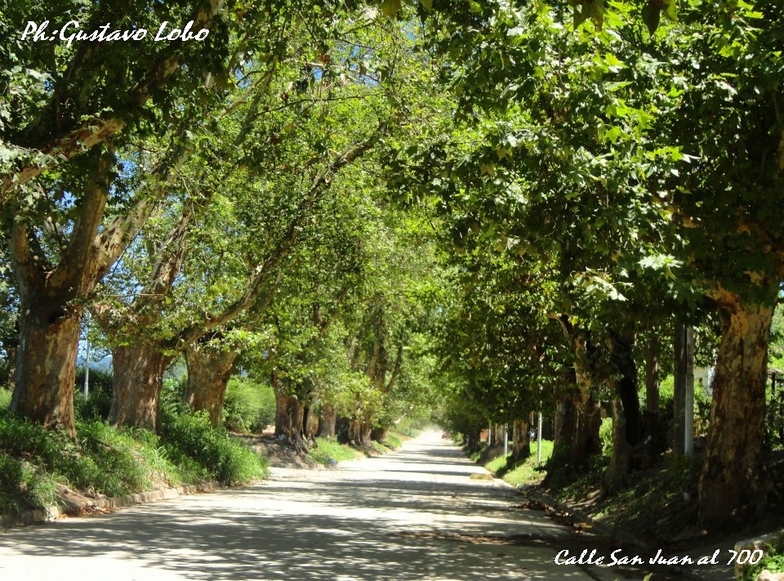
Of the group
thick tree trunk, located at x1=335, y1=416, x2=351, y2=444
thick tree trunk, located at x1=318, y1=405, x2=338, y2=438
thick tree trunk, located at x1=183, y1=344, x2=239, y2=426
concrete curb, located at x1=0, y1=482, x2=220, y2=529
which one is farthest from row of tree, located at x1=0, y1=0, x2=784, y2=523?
thick tree trunk, located at x1=335, y1=416, x2=351, y2=444

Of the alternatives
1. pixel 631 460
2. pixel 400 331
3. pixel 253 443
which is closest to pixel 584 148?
pixel 631 460

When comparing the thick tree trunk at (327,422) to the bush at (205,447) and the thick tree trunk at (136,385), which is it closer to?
the bush at (205,447)

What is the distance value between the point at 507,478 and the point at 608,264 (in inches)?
1045

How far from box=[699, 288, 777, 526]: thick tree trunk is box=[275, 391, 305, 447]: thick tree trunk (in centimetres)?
3032

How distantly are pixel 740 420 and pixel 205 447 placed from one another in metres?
16.6

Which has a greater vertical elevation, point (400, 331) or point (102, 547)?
point (400, 331)

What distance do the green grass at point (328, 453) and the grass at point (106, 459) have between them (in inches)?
666

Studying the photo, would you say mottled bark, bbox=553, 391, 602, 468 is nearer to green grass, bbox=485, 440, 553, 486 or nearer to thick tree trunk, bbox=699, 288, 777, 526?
green grass, bbox=485, 440, 553, 486

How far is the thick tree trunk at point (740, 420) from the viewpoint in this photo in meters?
12.7

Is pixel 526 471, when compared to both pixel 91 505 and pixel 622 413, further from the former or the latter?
pixel 91 505

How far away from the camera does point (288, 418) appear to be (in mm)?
42438

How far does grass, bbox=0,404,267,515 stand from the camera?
558 inches

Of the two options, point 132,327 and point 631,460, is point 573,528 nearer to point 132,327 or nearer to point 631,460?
point 631,460

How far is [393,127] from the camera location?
1784 cm
